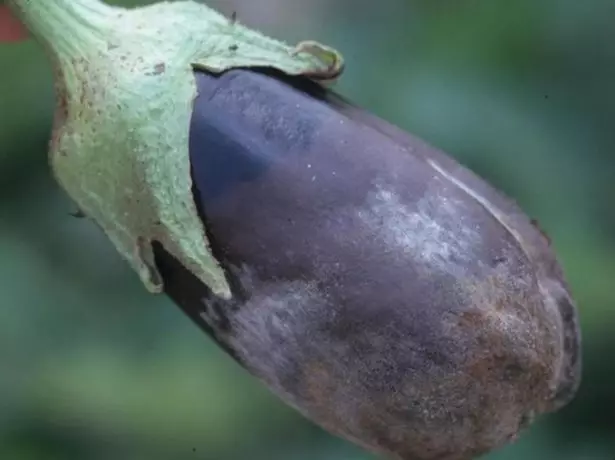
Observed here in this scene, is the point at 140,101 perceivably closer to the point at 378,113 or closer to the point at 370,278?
the point at 370,278

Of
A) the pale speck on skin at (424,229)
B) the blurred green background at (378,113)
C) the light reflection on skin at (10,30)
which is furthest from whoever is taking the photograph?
the blurred green background at (378,113)

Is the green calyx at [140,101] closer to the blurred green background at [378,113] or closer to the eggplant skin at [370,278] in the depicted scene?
the eggplant skin at [370,278]

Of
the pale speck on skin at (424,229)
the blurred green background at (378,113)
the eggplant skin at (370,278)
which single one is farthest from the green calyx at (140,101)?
the blurred green background at (378,113)

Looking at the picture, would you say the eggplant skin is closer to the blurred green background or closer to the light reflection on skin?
the light reflection on skin

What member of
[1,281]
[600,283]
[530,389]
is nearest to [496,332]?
[530,389]

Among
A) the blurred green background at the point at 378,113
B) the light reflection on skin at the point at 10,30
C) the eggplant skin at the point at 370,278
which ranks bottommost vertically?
the blurred green background at the point at 378,113

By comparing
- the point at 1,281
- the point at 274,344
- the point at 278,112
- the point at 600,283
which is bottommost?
the point at 1,281

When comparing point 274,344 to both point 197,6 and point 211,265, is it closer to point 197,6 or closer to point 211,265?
point 211,265

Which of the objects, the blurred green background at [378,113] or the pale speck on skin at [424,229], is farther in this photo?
the blurred green background at [378,113]
